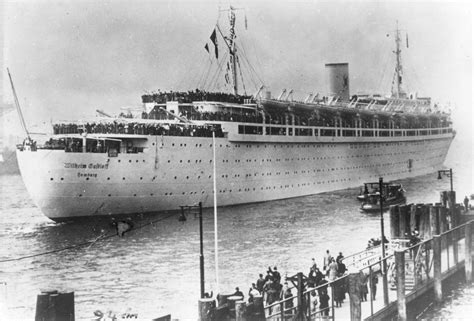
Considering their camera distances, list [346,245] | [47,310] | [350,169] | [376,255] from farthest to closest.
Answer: [350,169] → [346,245] → [376,255] → [47,310]

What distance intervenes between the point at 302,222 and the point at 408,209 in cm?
1287

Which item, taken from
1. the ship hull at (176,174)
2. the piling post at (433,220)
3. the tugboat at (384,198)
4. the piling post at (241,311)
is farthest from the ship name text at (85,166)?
the piling post at (241,311)

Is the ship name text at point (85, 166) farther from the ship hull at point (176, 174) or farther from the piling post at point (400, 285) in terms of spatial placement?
the piling post at point (400, 285)

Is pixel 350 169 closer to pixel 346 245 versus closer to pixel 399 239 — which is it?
pixel 346 245

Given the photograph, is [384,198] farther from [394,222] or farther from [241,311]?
[241,311]

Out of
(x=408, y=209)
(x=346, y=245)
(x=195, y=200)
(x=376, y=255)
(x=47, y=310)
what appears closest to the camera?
(x=47, y=310)

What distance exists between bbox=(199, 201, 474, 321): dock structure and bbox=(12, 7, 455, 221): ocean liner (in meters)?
13.6

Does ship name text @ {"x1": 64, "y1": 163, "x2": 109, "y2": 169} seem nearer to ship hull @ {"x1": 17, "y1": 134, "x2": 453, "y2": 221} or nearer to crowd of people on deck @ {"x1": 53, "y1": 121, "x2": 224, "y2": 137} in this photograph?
ship hull @ {"x1": 17, "y1": 134, "x2": 453, "y2": 221}

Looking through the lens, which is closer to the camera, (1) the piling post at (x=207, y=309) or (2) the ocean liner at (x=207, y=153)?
(1) the piling post at (x=207, y=309)

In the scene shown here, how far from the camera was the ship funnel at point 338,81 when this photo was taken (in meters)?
63.3

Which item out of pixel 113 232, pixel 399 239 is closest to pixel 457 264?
pixel 399 239

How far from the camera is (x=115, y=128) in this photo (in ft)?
116

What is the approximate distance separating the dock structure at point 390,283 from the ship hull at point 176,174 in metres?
15.0

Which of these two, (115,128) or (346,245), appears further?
(115,128)
